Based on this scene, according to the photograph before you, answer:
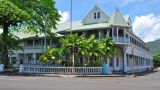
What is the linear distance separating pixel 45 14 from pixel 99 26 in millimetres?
7383

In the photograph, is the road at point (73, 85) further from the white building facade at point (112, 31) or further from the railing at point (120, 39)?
the railing at point (120, 39)

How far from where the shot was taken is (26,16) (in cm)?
3956

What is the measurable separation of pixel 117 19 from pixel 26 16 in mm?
12937

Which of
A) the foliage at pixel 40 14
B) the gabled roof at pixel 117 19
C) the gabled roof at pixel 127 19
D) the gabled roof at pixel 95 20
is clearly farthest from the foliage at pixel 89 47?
the gabled roof at pixel 127 19

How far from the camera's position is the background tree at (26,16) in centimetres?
3941

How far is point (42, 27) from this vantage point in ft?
149

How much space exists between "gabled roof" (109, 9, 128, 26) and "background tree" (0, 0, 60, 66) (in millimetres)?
7549

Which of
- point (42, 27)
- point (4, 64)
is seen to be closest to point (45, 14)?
point (42, 27)

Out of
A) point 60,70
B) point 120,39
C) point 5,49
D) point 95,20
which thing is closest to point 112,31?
point 120,39

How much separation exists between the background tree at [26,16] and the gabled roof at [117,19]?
7.55 m

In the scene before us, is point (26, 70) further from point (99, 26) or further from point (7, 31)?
point (99, 26)

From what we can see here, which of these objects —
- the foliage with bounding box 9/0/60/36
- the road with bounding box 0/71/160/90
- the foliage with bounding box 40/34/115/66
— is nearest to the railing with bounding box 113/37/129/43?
the foliage with bounding box 40/34/115/66

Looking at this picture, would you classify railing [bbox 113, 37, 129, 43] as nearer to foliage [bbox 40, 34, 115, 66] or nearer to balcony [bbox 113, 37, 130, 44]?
balcony [bbox 113, 37, 130, 44]

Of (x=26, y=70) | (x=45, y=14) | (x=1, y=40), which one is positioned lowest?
(x=26, y=70)
